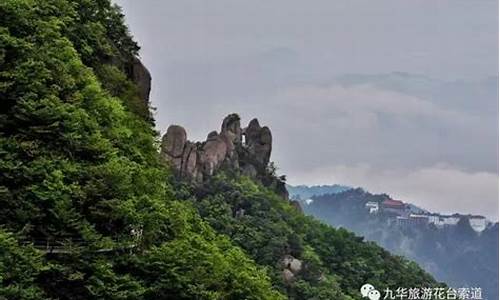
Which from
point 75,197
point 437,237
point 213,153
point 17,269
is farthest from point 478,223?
point 17,269

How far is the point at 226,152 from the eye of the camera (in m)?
23.3

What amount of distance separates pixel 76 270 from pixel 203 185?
47.1 feet

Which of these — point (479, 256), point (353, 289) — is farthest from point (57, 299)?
point (479, 256)

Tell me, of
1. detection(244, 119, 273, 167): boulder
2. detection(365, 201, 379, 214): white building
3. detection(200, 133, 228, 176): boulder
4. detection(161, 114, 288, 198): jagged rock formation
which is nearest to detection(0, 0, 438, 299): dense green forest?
detection(161, 114, 288, 198): jagged rock formation

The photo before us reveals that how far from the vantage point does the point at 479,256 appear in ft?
176

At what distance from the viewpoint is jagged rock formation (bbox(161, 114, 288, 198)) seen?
20.8 metres

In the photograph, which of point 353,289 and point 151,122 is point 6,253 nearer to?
point 151,122

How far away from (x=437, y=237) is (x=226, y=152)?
108 feet

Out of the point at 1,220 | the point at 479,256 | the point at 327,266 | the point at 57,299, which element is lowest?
the point at 57,299

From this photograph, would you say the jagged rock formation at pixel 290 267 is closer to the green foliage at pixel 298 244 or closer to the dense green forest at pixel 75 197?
the green foliage at pixel 298 244

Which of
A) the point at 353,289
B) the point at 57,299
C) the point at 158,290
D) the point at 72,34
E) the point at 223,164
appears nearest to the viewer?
the point at 57,299

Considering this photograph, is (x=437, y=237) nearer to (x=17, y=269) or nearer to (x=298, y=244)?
(x=298, y=244)

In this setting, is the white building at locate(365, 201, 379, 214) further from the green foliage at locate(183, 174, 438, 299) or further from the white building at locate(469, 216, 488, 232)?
the green foliage at locate(183, 174, 438, 299)

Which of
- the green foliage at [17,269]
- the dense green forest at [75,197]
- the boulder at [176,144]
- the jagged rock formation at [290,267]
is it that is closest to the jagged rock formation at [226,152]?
the boulder at [176,144]
